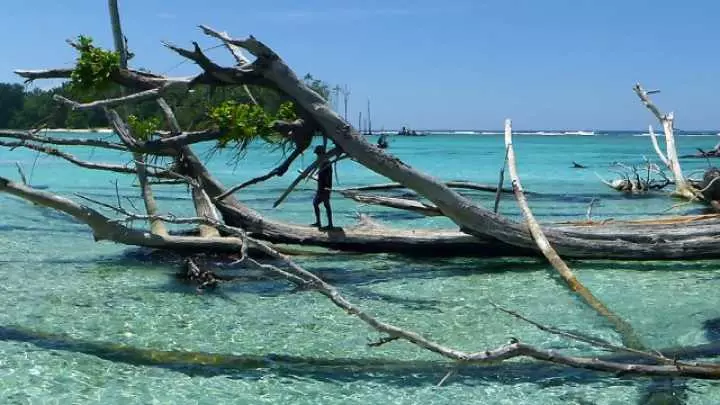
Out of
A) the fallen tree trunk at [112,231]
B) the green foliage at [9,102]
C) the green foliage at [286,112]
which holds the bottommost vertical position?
the fallen tree trunk at [112,231]

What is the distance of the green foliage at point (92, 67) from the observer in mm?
9430

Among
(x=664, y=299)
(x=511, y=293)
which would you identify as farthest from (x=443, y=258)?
(x=664, y=299)

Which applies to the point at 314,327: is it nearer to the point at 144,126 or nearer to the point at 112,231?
the point at 112,231

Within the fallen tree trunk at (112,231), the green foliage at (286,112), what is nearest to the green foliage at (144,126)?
the fallen tree trunk at (112,231)

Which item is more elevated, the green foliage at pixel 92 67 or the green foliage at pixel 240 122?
the green foliage at pixel 92 67

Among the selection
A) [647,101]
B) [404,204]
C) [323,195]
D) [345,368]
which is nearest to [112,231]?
[323,195]

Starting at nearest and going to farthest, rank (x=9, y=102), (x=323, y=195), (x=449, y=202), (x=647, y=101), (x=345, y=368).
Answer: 1. (x=345, y=368)
2. (x=449, y=202)
3. (x=323, y=195)
4. (x=647, y=101)
5. (x=9, y=102)

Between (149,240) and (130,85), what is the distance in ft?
7.34

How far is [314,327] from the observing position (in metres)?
8.25

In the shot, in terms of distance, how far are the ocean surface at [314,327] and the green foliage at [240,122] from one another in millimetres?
1838

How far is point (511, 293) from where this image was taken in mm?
10047

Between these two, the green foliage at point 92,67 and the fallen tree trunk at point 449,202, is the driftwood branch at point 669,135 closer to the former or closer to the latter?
the fallen tree trunk at point 449,202

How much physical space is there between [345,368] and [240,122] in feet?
13.3

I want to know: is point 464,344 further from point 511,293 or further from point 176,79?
point 176,79
